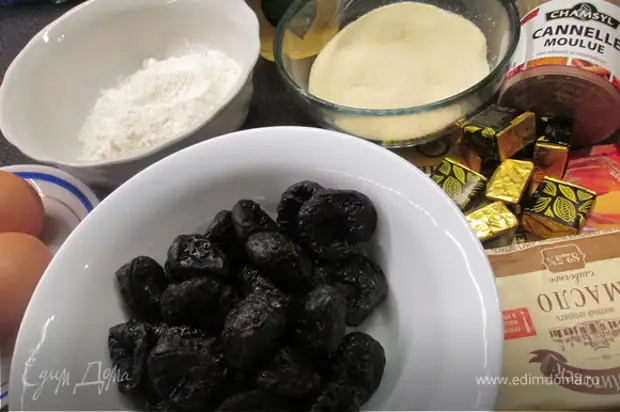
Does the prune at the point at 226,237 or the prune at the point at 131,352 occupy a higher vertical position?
the prune at the point at 226,237

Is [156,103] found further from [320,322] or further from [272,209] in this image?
[320,322]

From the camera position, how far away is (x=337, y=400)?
0.56 m

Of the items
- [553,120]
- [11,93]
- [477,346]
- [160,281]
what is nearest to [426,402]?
[477,346]

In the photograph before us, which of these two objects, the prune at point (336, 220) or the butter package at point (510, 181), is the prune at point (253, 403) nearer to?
the prune at point (336, 220)

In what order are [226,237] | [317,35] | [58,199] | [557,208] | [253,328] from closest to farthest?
[253,328]
[226,237]
[557,208]
[58,199]
[317,35]

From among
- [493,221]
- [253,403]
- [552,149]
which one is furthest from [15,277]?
[552,149]

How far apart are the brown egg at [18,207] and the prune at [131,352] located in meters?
0.29

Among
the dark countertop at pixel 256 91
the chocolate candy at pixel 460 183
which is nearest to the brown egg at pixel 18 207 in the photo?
the dark countertop at pixel 256 91

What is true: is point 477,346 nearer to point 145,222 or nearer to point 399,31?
point 145,222

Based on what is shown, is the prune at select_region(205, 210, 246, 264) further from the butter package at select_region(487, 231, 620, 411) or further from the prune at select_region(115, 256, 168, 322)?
the butter package at select_region(487, 231, 620, 411)

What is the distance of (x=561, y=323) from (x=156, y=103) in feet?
2.18

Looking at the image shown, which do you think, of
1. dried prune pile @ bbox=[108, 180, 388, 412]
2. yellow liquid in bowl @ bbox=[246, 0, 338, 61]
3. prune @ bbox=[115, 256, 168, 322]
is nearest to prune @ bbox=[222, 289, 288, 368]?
dried prune pile @ bbox=[108, 180, 388, 412]

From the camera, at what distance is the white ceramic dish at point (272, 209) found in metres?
0.56

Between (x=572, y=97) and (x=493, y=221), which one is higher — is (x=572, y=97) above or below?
above
